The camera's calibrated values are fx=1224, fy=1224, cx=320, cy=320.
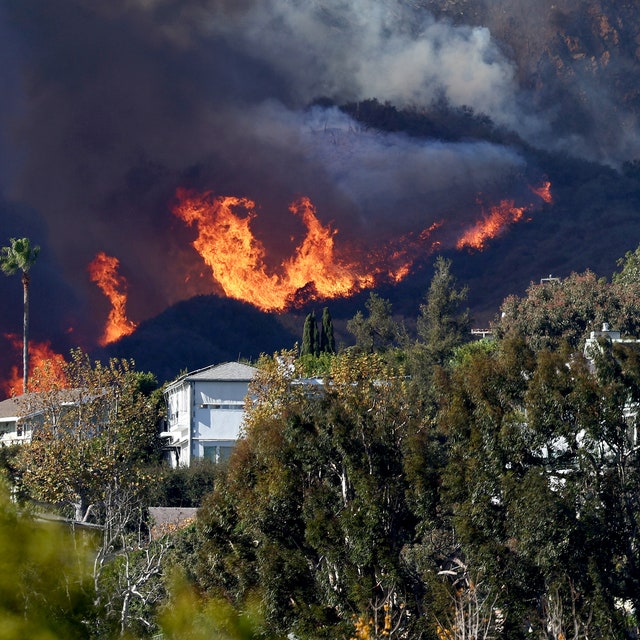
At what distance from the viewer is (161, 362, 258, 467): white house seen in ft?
260

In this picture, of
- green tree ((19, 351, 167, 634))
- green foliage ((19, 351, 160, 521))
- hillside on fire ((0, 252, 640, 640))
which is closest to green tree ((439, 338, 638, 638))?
hillside on fire ((0, 252, 640, 640))

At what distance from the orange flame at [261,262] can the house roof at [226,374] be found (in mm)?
33940

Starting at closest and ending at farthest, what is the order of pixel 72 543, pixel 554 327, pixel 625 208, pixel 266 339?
pixel 72 543, pixel 554 327, pixel 266 339, pixel 625 208

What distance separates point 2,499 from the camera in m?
15.5

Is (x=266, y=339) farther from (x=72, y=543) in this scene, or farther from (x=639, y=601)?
(x=72, y=543)

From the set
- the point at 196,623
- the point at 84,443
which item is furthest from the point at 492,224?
the point at 196,623

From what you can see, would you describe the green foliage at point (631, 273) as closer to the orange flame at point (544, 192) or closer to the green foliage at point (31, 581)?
the orange flame at point (544, 192)

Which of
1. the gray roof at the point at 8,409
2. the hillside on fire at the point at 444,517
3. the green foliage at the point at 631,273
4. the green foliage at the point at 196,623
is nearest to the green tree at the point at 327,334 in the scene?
the green foliage at the point at 631,273

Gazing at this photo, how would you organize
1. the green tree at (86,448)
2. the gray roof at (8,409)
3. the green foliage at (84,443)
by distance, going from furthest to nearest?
the gray roof at (8,409) < the green foliage at (84,443) < the green tree at (86,448)

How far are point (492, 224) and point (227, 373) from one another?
2321 inches

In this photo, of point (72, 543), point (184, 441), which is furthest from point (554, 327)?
point (72, 543)

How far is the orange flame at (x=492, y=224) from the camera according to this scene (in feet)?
431

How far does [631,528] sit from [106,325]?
82.4 metres

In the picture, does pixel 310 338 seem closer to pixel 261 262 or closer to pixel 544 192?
pixel 261 262
